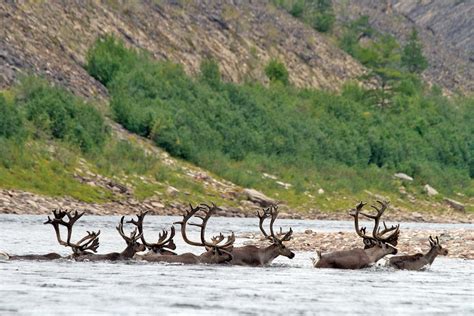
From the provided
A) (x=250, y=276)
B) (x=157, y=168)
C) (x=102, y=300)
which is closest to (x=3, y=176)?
(x=157, y=168)

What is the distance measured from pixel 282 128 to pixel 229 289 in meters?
99.1

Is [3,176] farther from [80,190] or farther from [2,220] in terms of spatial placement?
[2,220]

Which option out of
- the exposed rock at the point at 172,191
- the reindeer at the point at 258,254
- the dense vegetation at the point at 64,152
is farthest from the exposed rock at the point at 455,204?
the reindeer at the point at 258,254

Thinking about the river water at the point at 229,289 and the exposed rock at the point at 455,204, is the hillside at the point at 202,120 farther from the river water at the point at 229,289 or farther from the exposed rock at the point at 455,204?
the river water at the point at 229,289

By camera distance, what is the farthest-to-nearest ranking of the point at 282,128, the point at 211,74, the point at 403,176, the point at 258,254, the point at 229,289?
the point at 211,74
the point at 282,128
the point at 403,176
the point at 258,254
the point at 229,289

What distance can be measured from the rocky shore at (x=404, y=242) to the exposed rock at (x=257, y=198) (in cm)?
4200

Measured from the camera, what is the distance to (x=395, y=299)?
101 ft

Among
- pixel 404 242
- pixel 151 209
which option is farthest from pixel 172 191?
pixel 404 242

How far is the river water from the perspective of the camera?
28078 millimetres

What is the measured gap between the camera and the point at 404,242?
5247cm

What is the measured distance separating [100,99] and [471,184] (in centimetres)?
4434

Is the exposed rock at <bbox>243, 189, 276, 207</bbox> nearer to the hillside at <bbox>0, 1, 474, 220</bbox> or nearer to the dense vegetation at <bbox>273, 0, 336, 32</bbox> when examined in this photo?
the hillside at <bbox>0, 1, 474, 220</bbox>

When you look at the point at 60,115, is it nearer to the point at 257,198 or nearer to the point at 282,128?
the point at 257,198

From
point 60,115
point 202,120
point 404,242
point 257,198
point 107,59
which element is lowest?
point 404,242
